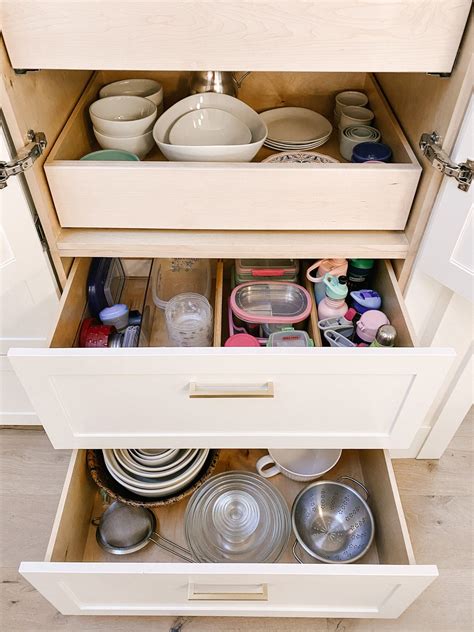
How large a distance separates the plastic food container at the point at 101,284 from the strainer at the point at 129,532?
42 centimetres

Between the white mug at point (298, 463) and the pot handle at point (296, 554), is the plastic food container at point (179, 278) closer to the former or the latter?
the white mug at point (298, 463)

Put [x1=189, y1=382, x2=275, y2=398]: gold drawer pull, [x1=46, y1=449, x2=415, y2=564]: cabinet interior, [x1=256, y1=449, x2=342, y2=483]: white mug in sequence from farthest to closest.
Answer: [x1=256, y1=449, x2=342, y2=483]: white mug → [x1=46, y1=449, x2=415, y2=564]: cabinet interior → [x1=189, y1=382, x2=275, y2=398]: gold drawer pull

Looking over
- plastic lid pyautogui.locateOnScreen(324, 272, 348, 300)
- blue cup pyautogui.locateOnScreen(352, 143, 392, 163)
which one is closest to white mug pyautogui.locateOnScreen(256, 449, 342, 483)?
plastic lid pyautogui.locateOnScreen(324, 272, 348, 300)

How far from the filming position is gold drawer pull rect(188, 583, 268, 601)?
0.90 meters

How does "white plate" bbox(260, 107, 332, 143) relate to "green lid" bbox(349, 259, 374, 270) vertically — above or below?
above

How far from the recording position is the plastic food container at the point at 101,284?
1.16 metres

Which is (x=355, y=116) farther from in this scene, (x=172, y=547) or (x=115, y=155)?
(x=172, y=547)

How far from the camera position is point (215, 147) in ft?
3.07

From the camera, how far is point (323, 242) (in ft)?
3.29

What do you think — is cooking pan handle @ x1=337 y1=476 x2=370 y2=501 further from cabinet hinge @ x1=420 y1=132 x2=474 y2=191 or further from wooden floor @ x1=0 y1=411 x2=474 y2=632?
cabinet hinge @ x1=420 y1=132 x2=474 y2=191

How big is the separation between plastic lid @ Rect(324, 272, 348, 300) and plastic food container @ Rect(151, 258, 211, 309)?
300 mm

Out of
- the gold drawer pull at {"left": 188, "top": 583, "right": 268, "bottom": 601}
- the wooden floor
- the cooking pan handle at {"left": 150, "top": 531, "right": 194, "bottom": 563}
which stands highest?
the gold drawer pull at {"left": 188, "top": 583, "right": 268, "bottom": 601}

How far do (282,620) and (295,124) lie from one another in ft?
3.35

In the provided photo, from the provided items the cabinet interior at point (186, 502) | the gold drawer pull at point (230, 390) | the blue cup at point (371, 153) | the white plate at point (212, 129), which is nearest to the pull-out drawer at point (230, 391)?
the gold drawer pull at point (230, 390)
